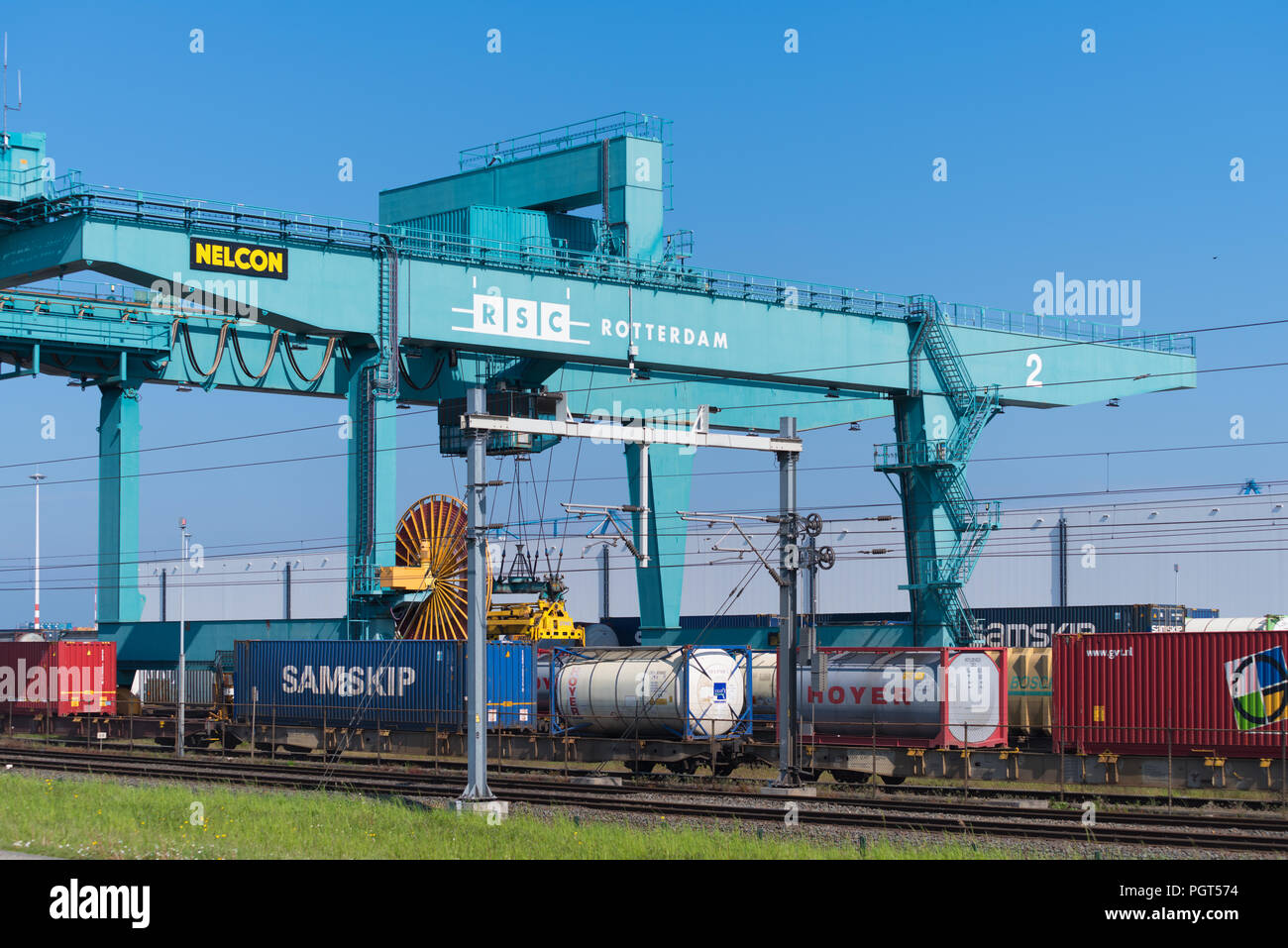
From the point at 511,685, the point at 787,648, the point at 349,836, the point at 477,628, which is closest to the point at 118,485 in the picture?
the point at 511,685

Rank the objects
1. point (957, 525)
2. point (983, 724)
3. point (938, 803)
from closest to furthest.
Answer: point (938, 803) → point (983, 724) → point (957, 525)

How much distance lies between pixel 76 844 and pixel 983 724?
66.2 feet

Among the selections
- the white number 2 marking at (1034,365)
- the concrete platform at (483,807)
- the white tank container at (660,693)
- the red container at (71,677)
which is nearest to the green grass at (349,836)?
the concrete platform at (483,807)

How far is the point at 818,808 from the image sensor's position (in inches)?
1048

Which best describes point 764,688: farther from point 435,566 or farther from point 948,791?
point 435,566

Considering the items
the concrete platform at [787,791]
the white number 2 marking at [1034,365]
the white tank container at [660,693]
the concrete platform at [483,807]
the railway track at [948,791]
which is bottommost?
the railway track at [948,791]

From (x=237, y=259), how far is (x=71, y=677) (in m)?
18.7

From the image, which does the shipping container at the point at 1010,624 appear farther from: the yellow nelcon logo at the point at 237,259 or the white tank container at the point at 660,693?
the yellow nelcon logo at the point at 237,259

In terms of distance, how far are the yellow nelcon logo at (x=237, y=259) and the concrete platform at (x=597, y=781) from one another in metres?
15.1

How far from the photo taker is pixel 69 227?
115 feet

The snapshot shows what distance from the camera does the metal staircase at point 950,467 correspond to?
5116 centimetres

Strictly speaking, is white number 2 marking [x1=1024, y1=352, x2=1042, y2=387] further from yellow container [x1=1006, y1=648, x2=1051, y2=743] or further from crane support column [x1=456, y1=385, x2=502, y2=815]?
crane support column [x1=456, y1=385, x2=502, y2=815]
